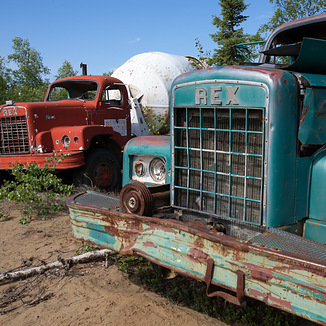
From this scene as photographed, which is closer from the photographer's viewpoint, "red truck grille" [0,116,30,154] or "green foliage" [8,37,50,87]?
"red truck grille" [0,116,30,154]

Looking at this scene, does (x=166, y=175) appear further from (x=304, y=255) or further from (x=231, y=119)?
(x=304, y=255)

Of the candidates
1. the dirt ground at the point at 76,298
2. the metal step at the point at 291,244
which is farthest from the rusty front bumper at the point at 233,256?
the dirt ground at the point at 76,298

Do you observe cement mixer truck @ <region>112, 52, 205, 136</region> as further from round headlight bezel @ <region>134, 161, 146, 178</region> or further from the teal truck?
the teal truck

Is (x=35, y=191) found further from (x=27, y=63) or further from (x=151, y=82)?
(x=27, y=63)

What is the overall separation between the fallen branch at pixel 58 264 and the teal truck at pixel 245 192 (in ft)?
2.15

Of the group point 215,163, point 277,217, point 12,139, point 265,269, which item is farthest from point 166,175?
point 12,139

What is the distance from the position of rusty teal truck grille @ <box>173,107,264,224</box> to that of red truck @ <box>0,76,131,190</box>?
344 cm

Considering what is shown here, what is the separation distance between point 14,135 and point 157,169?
4056mm

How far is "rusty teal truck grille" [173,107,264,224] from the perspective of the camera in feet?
8.19

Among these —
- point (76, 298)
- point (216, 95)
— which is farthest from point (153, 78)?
point (76, 298)

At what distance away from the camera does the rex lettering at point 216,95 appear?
2.50 m

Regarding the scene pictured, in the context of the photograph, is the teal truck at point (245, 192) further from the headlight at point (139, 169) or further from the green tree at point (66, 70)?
the green tree at point (66, 70)

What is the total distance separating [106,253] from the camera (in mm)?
3697

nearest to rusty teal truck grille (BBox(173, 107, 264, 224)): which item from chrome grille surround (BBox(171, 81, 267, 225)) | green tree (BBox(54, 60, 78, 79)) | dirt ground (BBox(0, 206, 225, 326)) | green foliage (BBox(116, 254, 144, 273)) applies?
chrome grille surround (BBox(171, 81, 267, 225))
